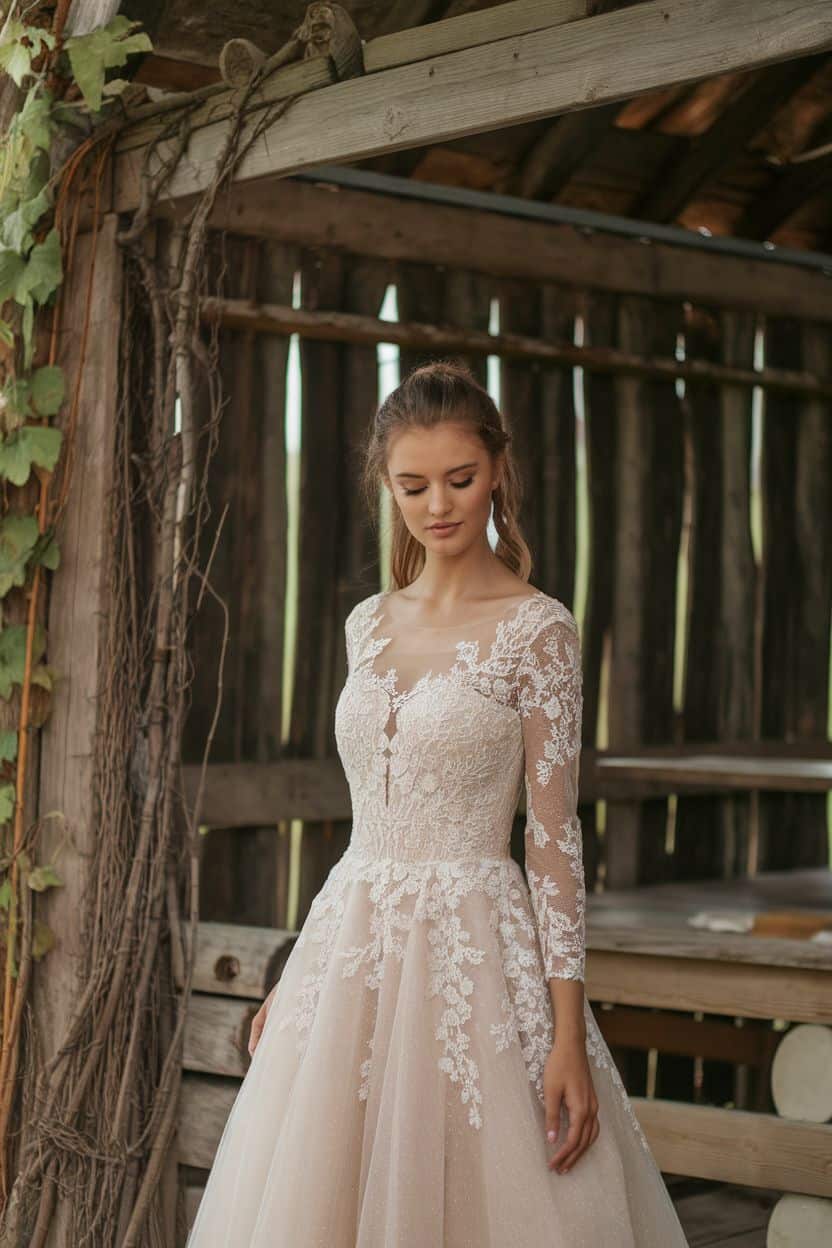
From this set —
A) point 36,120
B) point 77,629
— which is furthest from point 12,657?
point 36,120

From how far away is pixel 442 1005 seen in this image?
2670mm

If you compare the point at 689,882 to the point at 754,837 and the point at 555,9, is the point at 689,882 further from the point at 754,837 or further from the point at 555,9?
the point at 555,9

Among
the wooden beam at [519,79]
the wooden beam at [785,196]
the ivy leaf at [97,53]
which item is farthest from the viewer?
the wooden beam at [785,196]

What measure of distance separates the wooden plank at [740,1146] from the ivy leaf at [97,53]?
2.86 m

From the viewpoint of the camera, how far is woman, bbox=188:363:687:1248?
253 centimetres

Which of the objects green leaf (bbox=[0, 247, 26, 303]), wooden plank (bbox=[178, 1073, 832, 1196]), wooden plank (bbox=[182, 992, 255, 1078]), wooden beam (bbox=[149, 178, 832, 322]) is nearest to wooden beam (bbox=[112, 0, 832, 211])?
green leaf (bbox=[0, 247, 26, 303])

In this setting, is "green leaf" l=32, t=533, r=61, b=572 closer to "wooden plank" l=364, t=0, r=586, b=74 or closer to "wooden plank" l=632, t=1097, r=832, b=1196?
"wooden plank" l=364, t=0, r=586, b=74

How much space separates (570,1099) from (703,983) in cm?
187

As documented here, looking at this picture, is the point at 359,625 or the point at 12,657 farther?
the point at 12,657

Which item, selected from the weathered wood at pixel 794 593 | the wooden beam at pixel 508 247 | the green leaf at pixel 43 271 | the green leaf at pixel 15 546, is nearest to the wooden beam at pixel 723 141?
the wooden beam at pixel 508 247

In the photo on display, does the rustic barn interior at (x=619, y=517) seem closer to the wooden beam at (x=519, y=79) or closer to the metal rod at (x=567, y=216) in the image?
the metal rod at (x=567, y=216)

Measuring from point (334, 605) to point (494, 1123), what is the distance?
2.85 m

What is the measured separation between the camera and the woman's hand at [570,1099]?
8.27 ft

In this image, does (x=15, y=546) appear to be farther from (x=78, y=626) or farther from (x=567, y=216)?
(x=567, y=216)
